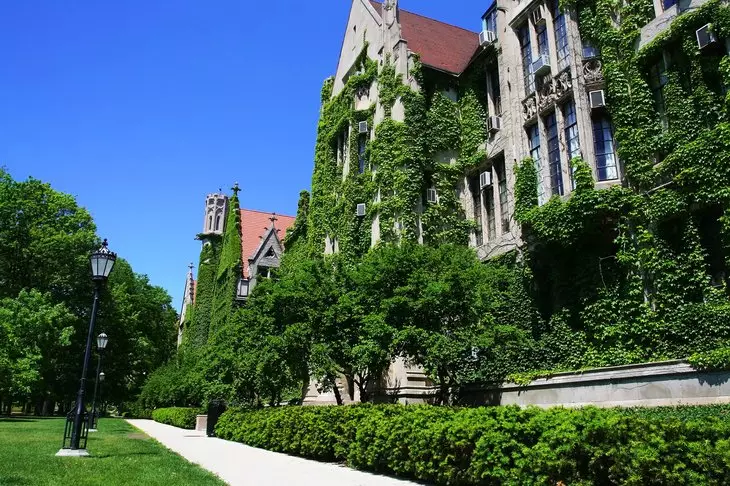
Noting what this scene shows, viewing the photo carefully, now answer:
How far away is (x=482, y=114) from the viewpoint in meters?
25.0

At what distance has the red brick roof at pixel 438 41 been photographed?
27513 mm

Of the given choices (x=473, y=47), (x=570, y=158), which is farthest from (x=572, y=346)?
(x=473, y=47)

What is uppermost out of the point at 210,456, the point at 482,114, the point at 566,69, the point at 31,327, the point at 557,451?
the point at 482,114

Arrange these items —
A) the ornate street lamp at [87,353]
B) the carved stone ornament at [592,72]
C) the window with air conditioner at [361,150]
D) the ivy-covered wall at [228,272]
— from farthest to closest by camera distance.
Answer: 1. the ivy-covered wall at [228,272]
2. the window with air conditioner at [361,150]
3. the carved stone ornament at [592,72]
4. the ornate street lamp at [87,353]

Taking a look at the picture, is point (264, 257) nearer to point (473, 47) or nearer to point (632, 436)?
point (473, 47)

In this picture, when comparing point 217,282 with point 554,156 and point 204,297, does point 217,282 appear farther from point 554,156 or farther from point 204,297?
point 554,156

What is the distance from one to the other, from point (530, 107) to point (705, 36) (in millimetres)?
6706

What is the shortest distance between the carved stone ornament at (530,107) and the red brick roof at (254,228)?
29.4 m

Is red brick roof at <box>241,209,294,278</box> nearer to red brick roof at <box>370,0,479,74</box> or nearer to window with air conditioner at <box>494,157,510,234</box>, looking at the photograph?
red brick roof at <box>370,0,479,74</box>

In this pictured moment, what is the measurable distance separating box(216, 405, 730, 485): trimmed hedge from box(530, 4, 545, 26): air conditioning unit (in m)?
15.1

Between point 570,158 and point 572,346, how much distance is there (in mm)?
6199

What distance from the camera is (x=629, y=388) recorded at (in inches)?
547

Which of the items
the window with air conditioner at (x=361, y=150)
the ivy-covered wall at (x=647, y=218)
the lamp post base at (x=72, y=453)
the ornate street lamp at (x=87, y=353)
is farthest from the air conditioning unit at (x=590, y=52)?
the lamp post base at (x=72, y=453)

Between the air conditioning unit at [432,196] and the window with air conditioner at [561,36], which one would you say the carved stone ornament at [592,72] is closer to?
the window with air conditioner at [561,36]
